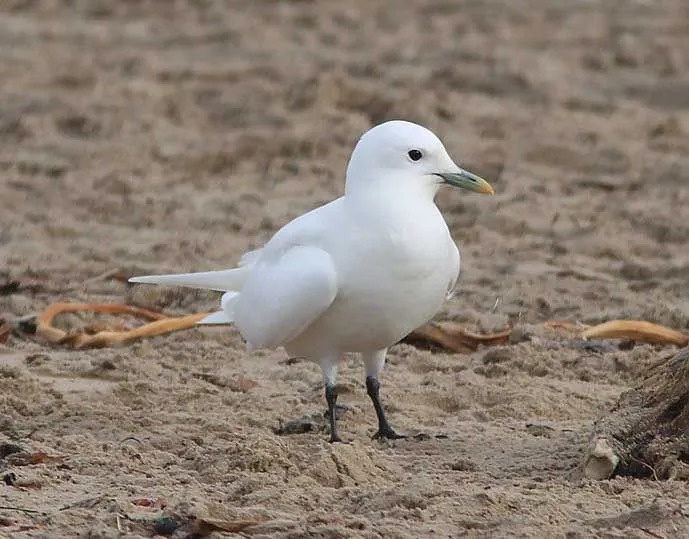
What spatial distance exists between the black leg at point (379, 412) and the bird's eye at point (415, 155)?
0.71m

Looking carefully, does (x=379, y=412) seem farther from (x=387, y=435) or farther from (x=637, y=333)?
(x=637, y=333)

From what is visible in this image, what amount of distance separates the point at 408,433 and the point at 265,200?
332 cm

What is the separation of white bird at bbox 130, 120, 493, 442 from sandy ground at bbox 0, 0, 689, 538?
0.30m

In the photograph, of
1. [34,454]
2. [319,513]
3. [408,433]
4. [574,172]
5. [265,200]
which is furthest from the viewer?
[574,172]

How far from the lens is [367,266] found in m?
4.76

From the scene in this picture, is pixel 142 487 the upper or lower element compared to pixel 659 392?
lower

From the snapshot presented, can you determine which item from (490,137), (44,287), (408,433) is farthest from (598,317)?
(490,137)

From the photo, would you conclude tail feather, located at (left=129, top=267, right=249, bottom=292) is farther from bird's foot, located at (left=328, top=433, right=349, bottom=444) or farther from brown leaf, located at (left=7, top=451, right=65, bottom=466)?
brown leaf, located at (left=7, top=451, right=65, bottom=466)

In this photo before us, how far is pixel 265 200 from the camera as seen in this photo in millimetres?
8203

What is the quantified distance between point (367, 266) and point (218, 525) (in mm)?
1138

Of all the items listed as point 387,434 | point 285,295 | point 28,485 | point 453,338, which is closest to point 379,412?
point 387,434

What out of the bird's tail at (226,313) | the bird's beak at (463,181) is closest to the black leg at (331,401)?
the bird's tail at (226,313)

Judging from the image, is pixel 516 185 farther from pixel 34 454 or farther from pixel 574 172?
pixel 34 454

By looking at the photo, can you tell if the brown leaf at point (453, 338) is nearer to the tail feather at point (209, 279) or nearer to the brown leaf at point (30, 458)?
the tail feather at point (209, 279)
